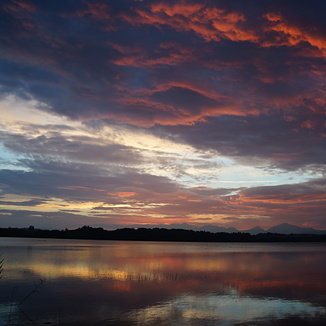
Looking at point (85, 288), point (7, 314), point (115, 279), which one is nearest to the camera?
point (7, 314)

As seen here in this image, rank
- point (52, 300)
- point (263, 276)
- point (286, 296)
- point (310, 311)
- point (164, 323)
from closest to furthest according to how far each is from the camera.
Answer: point (164, 323) < point (310, 311) < point (52, 300) < point (286, 296) < point (263, 276)

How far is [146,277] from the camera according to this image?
3519cm

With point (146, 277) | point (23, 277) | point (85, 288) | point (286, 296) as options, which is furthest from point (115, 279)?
point (286, 296)

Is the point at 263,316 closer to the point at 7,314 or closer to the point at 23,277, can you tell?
the point at 7,314

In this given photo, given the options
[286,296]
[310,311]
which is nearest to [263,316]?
[310,311]

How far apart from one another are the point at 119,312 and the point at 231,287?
42.7ft

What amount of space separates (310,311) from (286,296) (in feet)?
16.8

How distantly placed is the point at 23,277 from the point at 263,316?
24.4 meters

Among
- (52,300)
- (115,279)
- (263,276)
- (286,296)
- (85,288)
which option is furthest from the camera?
(263,276)

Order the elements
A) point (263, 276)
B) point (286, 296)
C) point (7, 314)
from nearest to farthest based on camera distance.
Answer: point (7, 314)
point (286, 296)
point (263, 276)

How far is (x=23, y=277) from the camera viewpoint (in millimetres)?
33625

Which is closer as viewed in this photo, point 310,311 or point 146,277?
point 310,311

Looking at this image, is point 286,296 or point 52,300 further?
point 286,296

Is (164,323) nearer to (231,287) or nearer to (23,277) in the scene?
(231,287)
